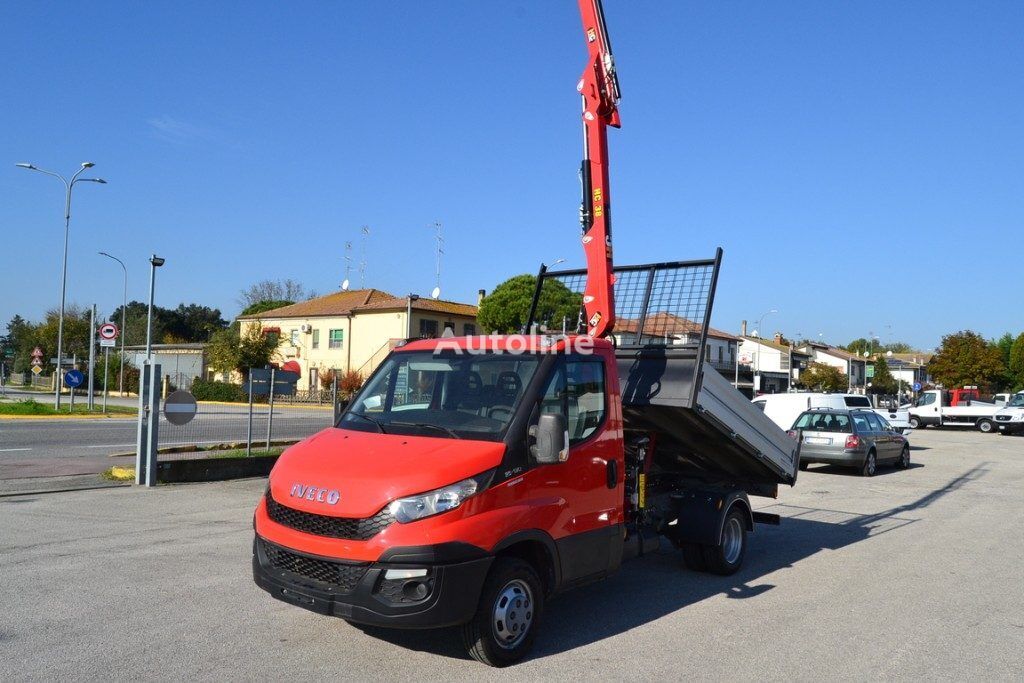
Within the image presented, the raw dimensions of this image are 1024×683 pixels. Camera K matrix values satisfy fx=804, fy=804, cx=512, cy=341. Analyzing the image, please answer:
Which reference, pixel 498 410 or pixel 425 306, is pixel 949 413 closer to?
pixel 425 306

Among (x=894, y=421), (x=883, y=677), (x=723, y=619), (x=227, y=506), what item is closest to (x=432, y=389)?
(x=723, y=619)

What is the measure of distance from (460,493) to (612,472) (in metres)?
1.65

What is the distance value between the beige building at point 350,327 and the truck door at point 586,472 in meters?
46.9

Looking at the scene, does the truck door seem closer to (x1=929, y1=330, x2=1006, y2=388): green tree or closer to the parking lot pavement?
the parking lot pavement

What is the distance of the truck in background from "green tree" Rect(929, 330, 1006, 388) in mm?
37627

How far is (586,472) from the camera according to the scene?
225 inches

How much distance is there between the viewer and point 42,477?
12961 millimetres

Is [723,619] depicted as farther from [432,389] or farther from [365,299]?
[365,299]

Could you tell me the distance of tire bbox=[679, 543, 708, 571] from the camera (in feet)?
25.7

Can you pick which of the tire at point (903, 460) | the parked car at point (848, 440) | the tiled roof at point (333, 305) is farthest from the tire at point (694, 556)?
the tiled roof at point (333, 305)

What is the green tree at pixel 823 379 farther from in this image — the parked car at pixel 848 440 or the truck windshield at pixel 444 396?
the truck windshield at pixel 444 396

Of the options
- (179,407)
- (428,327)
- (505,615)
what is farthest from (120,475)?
(428,327)

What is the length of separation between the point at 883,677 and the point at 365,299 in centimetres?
5930

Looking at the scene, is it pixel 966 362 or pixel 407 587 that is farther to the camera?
pixel 966 362
